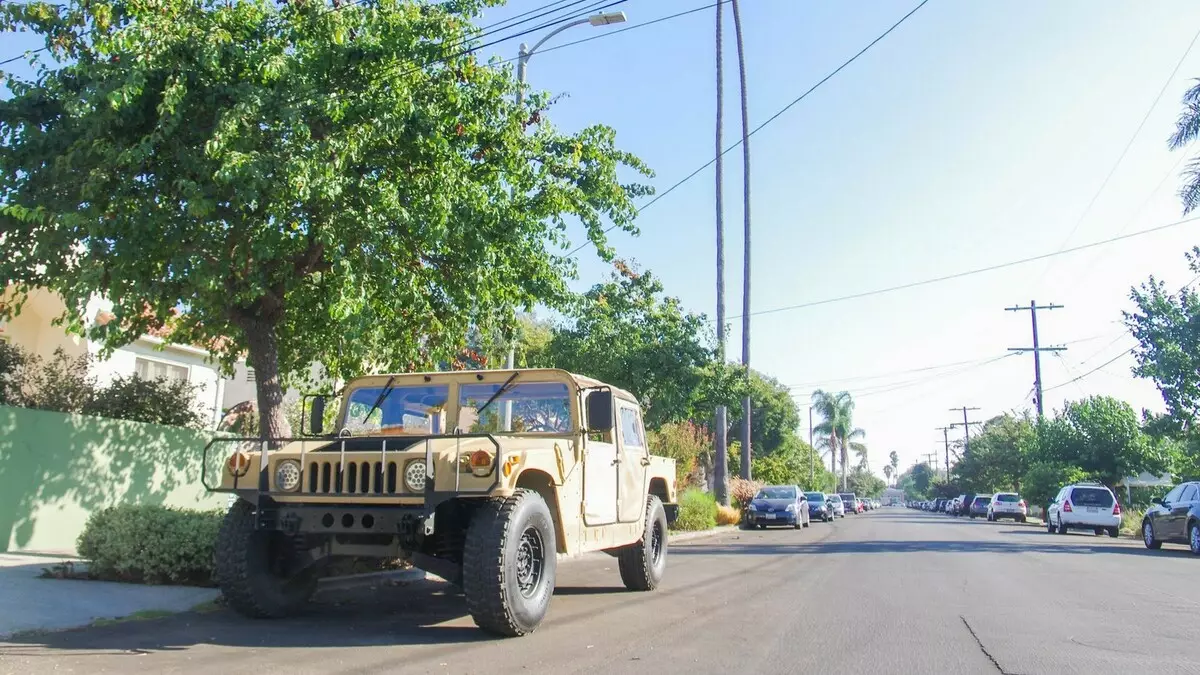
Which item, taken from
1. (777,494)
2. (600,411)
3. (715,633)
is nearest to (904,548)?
(777,494)

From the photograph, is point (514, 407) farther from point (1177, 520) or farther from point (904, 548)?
point (1177, 520)

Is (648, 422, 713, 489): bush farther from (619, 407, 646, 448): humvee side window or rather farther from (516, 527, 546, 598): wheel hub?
(516, 527, 546, 598): wheel hub

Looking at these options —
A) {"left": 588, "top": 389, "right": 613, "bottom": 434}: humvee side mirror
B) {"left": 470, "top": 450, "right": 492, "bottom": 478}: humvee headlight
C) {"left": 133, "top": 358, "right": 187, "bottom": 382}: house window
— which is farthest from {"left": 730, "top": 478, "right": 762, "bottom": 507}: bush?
{"left": 470, "top": 450, "right": 492, "bottom": 478}: humvee headlight

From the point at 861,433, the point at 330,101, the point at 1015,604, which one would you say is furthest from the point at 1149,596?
the point at 861,433

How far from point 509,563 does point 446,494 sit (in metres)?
0.66

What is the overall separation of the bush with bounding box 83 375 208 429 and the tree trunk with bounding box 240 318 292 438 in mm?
3463

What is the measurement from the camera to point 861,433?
10450 centimetres

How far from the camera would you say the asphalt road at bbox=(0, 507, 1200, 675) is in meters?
5.62

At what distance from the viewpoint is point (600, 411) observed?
7.35m

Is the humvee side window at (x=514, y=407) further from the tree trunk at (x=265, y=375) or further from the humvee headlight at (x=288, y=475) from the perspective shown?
the tree trunk at (x=265, y=375)

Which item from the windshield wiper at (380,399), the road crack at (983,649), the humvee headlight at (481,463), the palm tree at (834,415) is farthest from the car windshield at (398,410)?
the palm tree at (834,415)

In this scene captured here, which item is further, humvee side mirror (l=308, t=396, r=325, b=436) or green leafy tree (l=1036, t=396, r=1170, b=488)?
green leafy tree (l=1036, t=396, r=1170, b=488)

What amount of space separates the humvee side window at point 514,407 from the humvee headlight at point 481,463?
5.94 feet

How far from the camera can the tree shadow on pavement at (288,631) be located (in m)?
5.99
